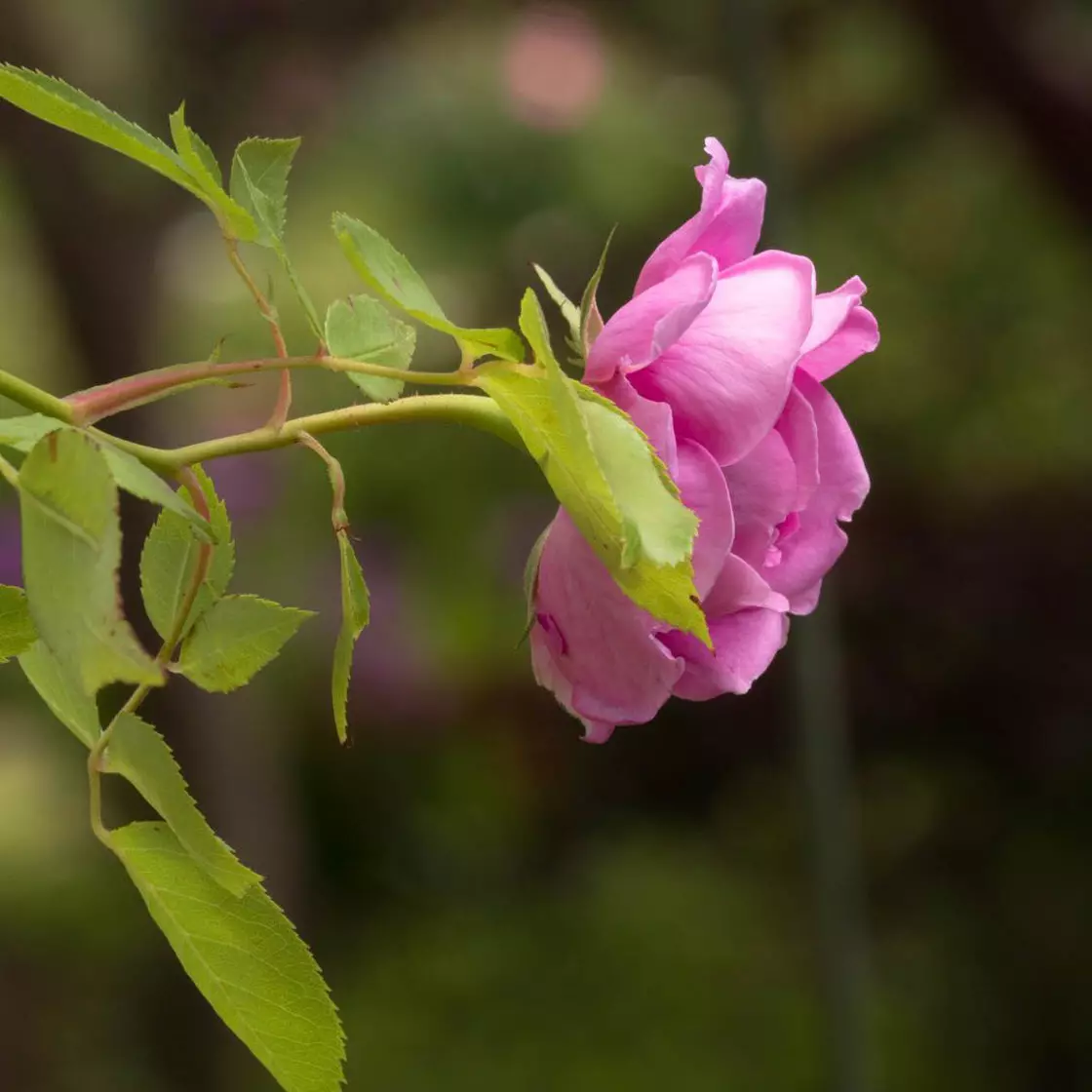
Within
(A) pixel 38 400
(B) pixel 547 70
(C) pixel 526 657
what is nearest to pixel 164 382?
(A) pixel 38 400

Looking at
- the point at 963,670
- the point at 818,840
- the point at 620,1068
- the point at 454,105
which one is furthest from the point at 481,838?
the point at 454,105

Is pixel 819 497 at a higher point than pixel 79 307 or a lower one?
higher

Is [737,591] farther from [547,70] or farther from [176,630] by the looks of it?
[547,70]

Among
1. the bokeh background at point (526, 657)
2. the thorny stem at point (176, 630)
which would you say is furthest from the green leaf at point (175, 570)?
the bokeh background at point (526, 657)

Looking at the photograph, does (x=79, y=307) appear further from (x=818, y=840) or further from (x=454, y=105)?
(x=818, y=840)

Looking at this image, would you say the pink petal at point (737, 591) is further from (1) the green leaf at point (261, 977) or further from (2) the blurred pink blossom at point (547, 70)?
(2) the blurred pink blossom at point (547, 70)

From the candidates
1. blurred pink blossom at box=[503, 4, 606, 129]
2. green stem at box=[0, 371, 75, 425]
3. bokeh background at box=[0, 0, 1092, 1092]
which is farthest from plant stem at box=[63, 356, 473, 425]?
blurred pink blossom at box=[503, 4, 606, 129]
